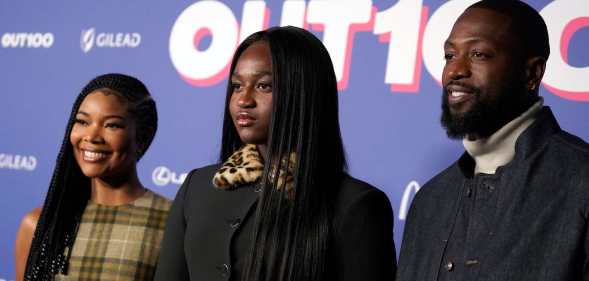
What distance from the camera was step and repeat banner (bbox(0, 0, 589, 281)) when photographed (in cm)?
287

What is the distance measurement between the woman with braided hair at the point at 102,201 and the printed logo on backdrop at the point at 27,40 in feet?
4.78

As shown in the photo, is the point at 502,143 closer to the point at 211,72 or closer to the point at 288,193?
the point at 288,193

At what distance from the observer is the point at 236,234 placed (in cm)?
211

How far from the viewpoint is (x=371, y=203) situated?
2.06 metres

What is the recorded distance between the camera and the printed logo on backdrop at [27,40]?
13.4 ft

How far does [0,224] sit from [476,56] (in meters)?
2.82

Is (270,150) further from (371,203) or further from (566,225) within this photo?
(566,225)

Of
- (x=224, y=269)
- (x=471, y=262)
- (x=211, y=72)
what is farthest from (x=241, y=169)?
(x=211, y=72)

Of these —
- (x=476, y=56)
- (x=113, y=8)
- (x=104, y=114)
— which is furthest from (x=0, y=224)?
(x=476, y=56)

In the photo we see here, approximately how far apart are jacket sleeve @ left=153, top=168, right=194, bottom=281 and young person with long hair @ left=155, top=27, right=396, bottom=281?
34mm

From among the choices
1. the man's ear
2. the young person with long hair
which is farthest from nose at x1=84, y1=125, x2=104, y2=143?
the man's ear

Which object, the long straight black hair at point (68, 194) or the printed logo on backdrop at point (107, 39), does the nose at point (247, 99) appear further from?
the printed logo on backdrop at point (107, 39)

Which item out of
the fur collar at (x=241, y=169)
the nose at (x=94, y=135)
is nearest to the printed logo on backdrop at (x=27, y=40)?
the nose at (x=94, y=135)

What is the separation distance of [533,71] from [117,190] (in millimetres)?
1311
